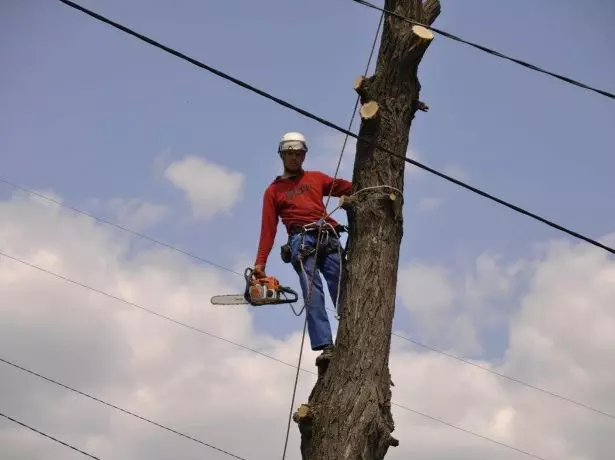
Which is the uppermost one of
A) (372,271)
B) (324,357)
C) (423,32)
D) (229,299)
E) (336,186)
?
(423,32)

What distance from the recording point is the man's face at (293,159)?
20.9ft

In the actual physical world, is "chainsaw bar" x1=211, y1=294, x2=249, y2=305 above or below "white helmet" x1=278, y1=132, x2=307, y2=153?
below

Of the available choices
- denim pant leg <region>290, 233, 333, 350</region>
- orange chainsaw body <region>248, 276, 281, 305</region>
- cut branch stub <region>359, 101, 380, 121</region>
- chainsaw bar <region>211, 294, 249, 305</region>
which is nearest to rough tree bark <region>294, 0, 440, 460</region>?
cut branch stub <region>359, 101, 380, 121</region>

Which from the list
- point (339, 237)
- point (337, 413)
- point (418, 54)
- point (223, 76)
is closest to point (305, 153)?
point (339, 237)

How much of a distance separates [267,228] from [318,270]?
517 mm

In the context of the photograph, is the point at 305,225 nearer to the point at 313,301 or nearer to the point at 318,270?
the point at 318,270

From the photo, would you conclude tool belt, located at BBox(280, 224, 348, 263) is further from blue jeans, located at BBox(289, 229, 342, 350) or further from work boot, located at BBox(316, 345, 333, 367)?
work boot, located at BBox(316, 345, 333, 367)

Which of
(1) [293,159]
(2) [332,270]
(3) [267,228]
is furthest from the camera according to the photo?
(1) [293,159]

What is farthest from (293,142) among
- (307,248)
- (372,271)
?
(372,271)

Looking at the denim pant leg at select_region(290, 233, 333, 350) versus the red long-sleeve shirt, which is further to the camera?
the red long-sleeve shirt

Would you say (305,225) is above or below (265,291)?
above

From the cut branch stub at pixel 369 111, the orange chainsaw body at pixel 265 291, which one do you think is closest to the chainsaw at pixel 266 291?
the orange chainsaw body at pixel 265 291

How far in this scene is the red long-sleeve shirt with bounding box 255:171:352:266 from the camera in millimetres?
6176

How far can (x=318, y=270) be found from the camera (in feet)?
19.5
